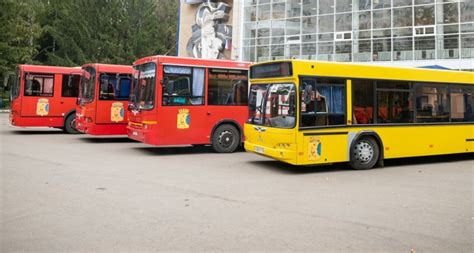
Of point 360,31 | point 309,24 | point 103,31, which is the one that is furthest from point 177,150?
point 103,31

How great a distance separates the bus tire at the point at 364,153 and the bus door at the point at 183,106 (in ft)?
16.3

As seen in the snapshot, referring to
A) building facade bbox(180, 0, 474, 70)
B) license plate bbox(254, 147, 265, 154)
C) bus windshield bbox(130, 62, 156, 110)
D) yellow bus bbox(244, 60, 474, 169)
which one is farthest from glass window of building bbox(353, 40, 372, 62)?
license plate bbox(254, 147, 265, 154)

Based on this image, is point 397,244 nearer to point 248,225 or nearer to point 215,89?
point 248,225

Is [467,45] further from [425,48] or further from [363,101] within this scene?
[363,101]

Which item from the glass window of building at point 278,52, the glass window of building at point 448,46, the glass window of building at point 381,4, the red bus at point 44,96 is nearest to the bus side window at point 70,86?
the red bus at point 44,96

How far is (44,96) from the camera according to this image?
18906 mm

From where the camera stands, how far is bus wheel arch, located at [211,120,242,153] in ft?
46.1

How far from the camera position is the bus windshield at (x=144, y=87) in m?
13.0

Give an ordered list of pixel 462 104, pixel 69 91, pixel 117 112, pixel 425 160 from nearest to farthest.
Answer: pixel 462 104 → pixel 425 160 → pixel 117 112 → pixel 69 91

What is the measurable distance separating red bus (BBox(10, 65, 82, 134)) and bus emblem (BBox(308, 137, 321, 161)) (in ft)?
42.7

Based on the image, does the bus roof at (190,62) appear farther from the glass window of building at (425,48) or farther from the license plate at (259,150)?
the glass window of building at (425,48)

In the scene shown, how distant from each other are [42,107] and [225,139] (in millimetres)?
9336

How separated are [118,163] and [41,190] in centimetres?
Result: 364

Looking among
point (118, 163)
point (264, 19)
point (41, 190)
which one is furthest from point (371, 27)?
point (41, 190)
